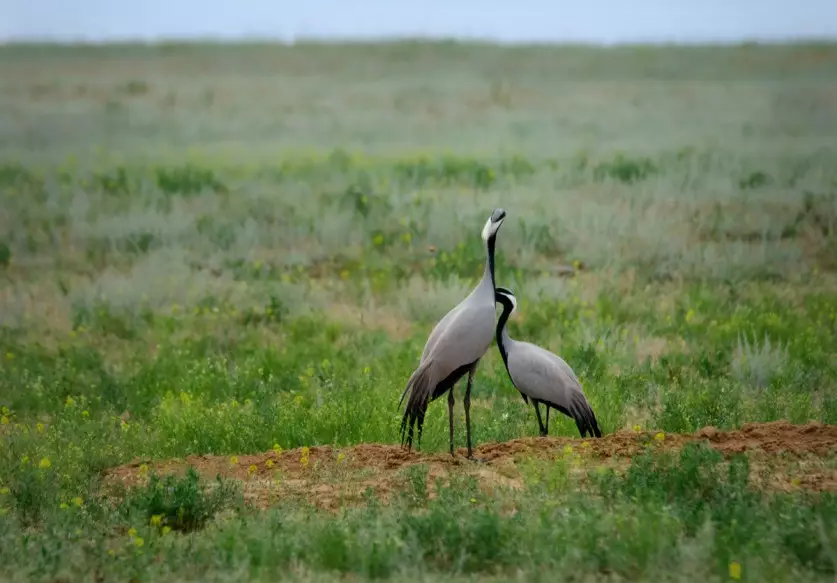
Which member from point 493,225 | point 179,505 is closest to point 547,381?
point 493,225

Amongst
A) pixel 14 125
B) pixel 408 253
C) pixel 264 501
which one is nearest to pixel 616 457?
pixel 264 501

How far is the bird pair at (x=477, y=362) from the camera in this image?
7414mm

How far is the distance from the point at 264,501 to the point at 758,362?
5276 millimetres

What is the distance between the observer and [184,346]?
11977 mm

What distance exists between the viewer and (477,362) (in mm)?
7691

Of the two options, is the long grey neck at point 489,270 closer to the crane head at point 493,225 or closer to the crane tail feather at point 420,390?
the crane head at point 493,225

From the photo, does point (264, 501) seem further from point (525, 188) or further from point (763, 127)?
point (763, 127)

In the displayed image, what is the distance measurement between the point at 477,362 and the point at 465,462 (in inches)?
26.3

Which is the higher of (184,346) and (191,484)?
(191,484)

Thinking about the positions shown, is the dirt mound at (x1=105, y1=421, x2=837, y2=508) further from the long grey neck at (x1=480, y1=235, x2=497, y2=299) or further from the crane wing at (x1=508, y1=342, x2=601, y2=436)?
the long grey neck at (x1=480, y1=235, x2=497, y2=299)

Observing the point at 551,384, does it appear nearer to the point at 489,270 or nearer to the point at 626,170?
the point at 489,270

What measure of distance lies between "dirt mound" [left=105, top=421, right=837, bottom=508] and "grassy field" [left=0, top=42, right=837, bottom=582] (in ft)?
0.10

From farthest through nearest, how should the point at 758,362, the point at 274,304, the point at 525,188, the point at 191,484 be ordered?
the point at 525,188 < the point at 274,304 < the point at 758,362 < the point at 191,484

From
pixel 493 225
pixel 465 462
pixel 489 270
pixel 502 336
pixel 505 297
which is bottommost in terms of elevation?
pixel 465 462
